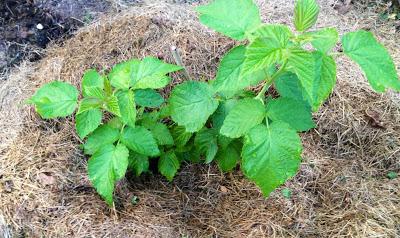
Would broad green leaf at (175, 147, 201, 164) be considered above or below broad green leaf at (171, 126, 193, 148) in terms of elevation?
below

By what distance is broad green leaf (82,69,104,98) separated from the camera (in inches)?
82.4

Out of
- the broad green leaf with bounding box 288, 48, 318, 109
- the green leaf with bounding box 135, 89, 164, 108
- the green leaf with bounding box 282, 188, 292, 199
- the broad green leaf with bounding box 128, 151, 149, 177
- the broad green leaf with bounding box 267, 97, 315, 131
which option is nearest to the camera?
the broad green leaf with bounding box 288, 48, 318, 109

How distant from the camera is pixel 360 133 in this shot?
2.79 metres

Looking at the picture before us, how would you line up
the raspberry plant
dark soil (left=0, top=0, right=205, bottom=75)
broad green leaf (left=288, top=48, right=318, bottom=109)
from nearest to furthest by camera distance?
broad green leaf (left=288, top=48, right=318, bottom=109)
the raspberry plant
dark soil (left=0, top=0, right=205, bottom=75)

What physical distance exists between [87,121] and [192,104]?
51cm

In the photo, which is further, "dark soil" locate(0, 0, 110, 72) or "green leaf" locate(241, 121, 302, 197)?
"dark soil" locate(0, 0, 110, 72)

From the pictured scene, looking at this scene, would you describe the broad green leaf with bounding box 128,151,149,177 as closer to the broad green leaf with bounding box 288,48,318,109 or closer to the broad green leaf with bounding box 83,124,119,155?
the broad green leaf with bounding box 83,124,119,155

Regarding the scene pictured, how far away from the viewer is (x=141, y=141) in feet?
7.13

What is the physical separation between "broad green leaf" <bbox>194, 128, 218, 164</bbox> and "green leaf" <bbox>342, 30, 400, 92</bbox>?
2.57 feet

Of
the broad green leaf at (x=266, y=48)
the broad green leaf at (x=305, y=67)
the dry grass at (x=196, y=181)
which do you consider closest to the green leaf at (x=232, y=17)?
the broad green leaf at (x=266, y=48)

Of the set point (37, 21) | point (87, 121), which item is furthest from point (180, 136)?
point (37, 21)

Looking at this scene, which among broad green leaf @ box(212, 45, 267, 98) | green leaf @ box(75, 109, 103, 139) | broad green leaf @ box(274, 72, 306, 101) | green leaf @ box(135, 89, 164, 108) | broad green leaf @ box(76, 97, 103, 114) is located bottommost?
green leaf @ box(75, 109, 103, 139)

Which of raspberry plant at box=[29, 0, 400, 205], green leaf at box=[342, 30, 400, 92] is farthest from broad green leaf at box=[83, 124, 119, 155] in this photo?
green leaf at box=[342, 30, 400, 92]

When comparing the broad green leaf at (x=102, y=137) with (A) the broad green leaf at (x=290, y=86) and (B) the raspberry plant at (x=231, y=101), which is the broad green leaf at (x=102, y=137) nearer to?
(B) the raspberry plant at (x=231, y=101)
